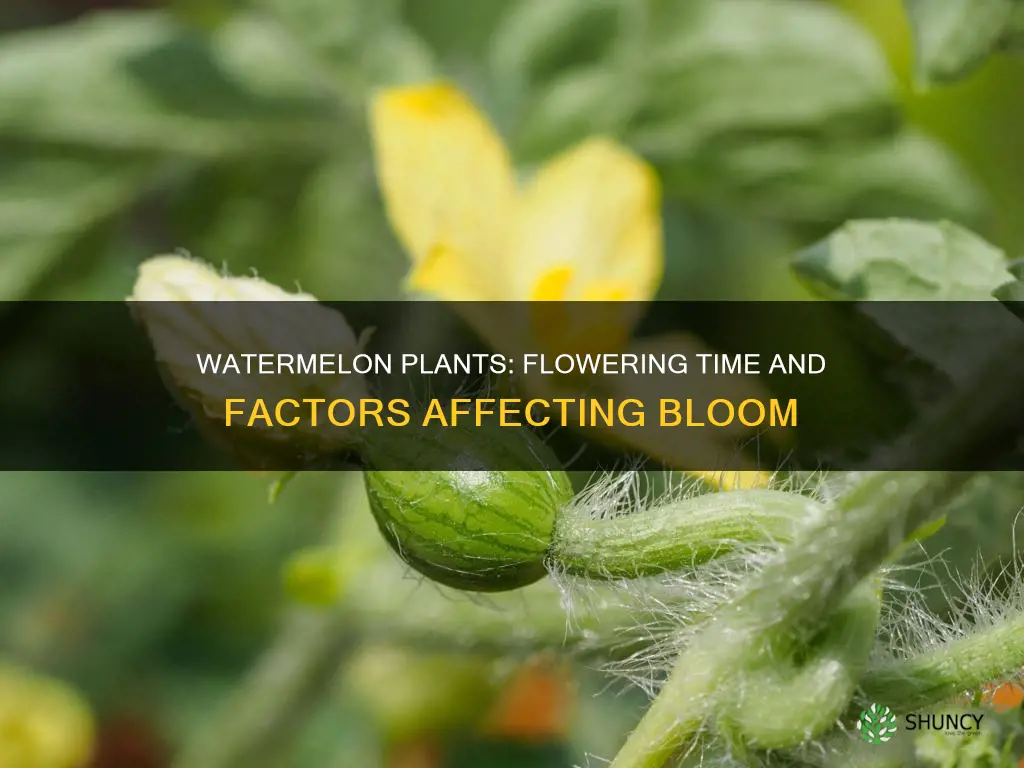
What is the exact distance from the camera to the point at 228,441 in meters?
0.61

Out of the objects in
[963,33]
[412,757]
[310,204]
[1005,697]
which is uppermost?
[963,33]

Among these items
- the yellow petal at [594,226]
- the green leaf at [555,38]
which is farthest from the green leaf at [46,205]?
the yellow petal at [594,226]

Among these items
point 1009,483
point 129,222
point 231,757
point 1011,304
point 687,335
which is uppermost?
point 1011,304

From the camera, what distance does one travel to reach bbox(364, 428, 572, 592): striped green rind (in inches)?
21.7

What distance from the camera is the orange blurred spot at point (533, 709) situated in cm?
134

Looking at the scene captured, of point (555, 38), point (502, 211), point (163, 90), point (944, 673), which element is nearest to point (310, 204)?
point (163, 90)

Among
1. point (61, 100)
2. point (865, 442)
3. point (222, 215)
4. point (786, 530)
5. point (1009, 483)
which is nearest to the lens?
point (786, 530)

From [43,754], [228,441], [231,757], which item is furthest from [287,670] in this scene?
[228,441]

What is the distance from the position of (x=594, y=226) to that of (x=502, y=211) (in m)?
0.08

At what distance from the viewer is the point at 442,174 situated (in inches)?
36.4

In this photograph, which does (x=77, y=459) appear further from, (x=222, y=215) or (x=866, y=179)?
(x=866, y=179)

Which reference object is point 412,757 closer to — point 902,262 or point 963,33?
point 902,262

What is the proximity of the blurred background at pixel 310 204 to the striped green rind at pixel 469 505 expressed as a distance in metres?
0.48

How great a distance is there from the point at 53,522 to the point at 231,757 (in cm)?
56
